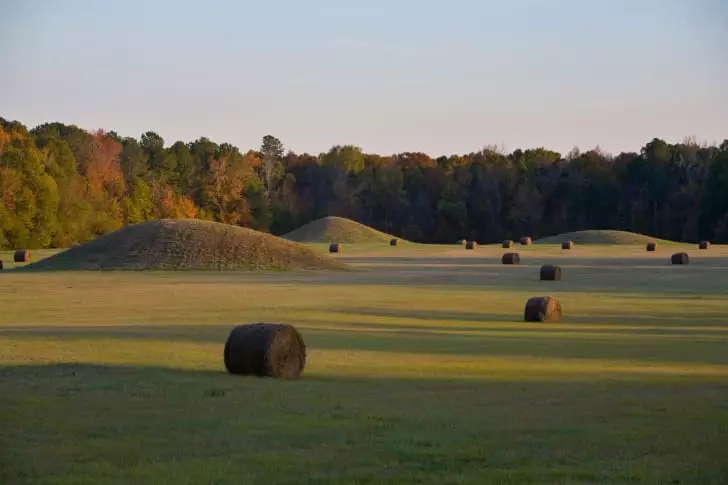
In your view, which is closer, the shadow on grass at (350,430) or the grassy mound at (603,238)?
the shadow on grass at (350,430)

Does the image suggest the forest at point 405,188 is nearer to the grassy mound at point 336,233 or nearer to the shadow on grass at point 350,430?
the grassy mound at point 336,233

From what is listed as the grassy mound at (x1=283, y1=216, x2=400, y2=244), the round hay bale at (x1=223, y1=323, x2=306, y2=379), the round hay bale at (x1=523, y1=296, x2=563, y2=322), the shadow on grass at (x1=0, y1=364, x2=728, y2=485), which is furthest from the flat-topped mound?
the round hay bale at (x1=223, y1=323, x2=306, y2=379)

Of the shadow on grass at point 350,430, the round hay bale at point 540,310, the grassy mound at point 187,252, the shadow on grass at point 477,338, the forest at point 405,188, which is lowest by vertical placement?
the shadow on grass at point 350,430

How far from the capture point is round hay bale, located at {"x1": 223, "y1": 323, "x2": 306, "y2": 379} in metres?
17.5

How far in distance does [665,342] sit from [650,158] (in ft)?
372

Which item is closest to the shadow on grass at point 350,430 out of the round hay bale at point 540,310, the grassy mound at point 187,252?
the round hay bale at point 540,310

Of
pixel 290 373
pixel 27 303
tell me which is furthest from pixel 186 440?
pixel 27 303

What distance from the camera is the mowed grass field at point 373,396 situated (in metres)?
10.8

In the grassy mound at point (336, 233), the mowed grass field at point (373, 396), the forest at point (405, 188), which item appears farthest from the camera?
the forest at point (405, 188)

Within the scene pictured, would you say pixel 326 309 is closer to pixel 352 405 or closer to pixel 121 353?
pixel 121 353

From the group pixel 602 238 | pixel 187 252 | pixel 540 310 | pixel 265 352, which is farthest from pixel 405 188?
pixel 265 352

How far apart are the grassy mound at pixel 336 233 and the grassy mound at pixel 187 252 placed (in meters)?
45.5

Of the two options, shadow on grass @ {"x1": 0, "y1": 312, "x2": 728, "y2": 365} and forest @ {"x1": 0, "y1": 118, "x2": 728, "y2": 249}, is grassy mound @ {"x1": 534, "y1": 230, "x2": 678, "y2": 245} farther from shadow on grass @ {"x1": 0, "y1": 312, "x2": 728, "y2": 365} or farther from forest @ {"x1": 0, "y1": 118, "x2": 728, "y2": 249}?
shadow on grass @ {"x1": 0, "y1": 312, "x2": 728, "y2": 365}

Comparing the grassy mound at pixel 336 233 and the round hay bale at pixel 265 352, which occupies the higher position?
the grassy mound at pixel 336 233
